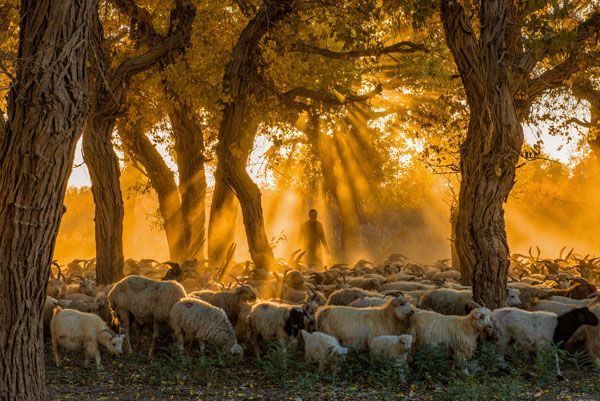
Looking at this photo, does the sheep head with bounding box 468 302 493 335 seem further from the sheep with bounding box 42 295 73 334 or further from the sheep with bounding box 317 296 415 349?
the sheep with bounding box 42 295 73 334

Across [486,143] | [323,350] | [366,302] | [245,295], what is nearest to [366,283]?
[366,302]

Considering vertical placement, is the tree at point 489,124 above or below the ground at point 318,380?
above

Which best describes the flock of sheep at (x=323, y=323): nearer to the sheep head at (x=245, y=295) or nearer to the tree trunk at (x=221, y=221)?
the sheep head at (x=245, y=295)

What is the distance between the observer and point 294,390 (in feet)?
24.1

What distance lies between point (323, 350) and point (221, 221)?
31.2ft

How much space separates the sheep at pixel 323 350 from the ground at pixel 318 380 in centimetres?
15

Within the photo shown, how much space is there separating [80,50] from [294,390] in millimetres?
4226

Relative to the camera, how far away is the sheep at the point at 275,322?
8.74m

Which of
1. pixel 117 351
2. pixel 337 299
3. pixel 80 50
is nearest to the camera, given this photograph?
pixel 80 50

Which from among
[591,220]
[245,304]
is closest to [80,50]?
[245,304]

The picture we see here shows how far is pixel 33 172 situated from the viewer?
5.48 m


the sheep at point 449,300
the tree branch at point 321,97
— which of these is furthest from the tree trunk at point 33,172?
the tree branch at point 321,97

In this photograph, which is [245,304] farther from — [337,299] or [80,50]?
[80,50]

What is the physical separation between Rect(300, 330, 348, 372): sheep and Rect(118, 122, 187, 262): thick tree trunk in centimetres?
1098
